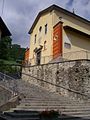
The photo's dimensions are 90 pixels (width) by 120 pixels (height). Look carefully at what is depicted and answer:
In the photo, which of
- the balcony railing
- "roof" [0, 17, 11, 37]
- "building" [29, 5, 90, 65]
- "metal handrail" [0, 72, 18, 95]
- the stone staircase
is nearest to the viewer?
the stone staircase

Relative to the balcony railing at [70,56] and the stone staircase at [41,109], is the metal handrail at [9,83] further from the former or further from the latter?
the balcony railing at [70,56]

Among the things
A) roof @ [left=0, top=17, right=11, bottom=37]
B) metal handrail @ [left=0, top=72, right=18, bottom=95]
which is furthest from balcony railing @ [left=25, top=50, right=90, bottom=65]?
metal handrail @ [left=0, top=72, right=18, bottom=95]

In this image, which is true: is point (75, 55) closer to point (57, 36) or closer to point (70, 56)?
point (70, 56)

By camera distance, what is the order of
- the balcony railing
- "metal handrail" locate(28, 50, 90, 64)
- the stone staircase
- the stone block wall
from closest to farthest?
the stone staircase
the stone block wall
"metal handrail" locate(28, 50, 90, 64)
the balcony railing

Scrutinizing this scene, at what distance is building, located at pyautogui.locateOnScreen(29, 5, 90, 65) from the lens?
86.1ft

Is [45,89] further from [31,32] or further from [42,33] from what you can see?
[31,32]

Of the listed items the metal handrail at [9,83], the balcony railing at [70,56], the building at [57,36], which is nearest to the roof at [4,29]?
the building at [57,36]

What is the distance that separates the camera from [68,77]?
20.1 m

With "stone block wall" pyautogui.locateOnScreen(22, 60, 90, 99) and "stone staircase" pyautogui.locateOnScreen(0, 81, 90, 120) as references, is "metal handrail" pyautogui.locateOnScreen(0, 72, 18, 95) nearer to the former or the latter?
"stone staircase" pyautogui.locateOnScreen(0, 81, 90, 120)

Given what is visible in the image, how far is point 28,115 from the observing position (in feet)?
41.6

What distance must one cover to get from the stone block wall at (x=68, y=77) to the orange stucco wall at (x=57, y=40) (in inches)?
124

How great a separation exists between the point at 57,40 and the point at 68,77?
7.35 metres

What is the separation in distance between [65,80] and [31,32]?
16.4 metres

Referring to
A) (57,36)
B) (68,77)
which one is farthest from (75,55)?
(57,36)
